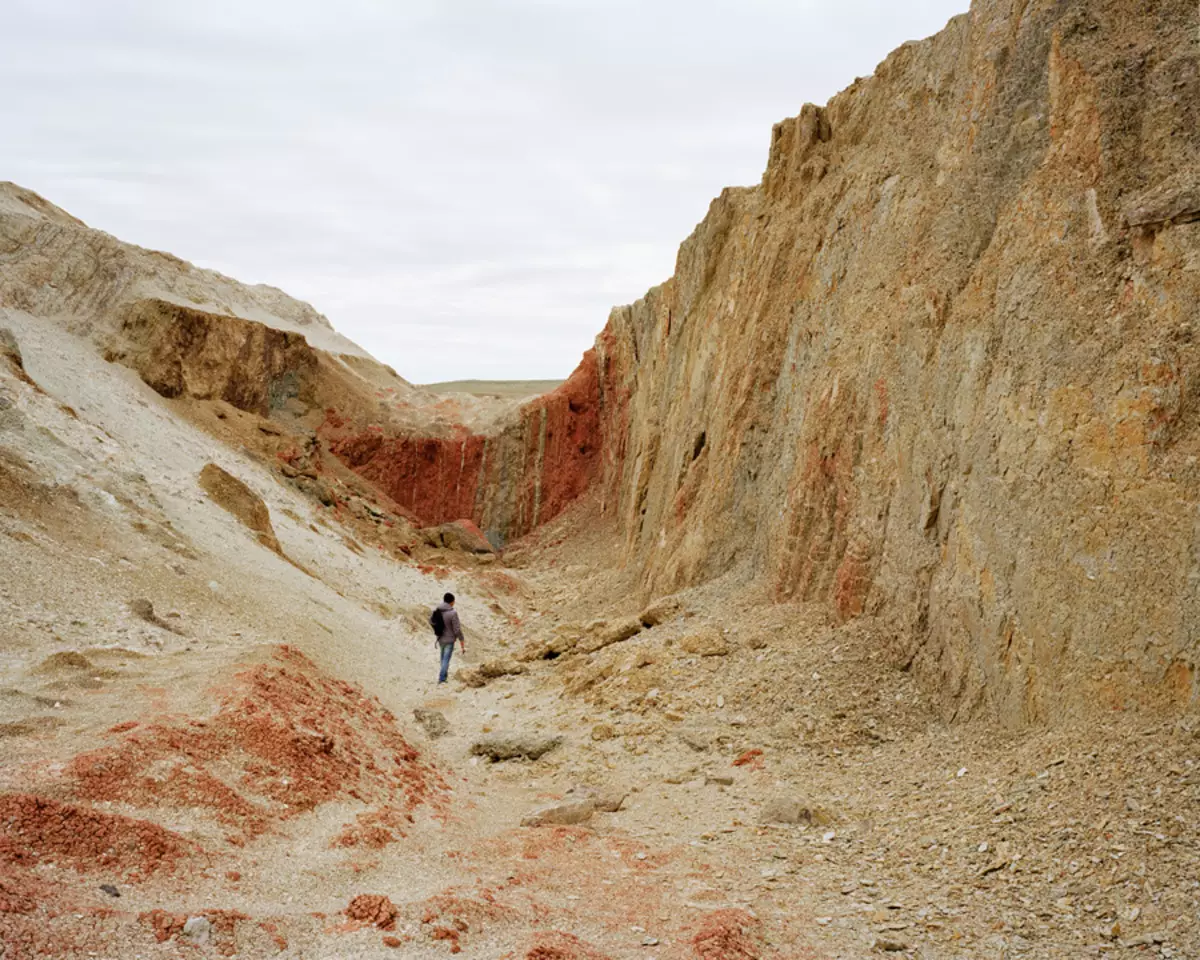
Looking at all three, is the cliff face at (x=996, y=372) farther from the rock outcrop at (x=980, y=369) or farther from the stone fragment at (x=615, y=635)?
the stone fragment at (x=615, y=635)

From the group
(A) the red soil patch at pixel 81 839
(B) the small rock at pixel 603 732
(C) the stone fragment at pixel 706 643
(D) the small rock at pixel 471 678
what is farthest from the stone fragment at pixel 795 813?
(D) the small rock at pixel 471 678

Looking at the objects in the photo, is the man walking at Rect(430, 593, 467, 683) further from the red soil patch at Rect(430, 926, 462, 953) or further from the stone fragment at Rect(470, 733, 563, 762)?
the red soil patch at Rect(430, 926, 462, 953)

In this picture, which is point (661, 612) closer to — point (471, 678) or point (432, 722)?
point (471, 678)

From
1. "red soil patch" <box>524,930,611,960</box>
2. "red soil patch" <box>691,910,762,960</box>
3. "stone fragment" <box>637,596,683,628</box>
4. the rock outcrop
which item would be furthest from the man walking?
"red soil patch" <box>524,930,611,960</box>

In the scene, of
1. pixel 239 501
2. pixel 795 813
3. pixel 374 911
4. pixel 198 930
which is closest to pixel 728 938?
pixel 374 911

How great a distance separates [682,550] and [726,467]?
1.67m

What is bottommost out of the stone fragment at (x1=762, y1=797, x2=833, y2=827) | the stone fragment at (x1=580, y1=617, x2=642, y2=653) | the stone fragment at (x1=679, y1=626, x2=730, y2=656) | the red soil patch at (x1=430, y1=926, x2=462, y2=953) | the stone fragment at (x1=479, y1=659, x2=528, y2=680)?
the stone fragment at (x1=479, y1=659, x2=528, y2=680)

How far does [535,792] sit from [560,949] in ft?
13.6

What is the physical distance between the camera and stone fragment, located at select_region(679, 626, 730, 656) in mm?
11625

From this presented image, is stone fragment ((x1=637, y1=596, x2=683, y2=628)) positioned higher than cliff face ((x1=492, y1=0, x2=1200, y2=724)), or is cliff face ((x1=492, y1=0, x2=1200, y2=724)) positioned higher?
cliff face ((x1=492, y1=0, x2=1200, y2=724))

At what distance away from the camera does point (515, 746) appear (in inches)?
404

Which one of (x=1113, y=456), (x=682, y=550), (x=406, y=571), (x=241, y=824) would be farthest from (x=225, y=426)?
(x=1113, y=456)

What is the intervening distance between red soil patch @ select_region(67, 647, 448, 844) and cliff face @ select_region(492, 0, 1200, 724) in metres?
5.25

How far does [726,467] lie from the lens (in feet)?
55.1
